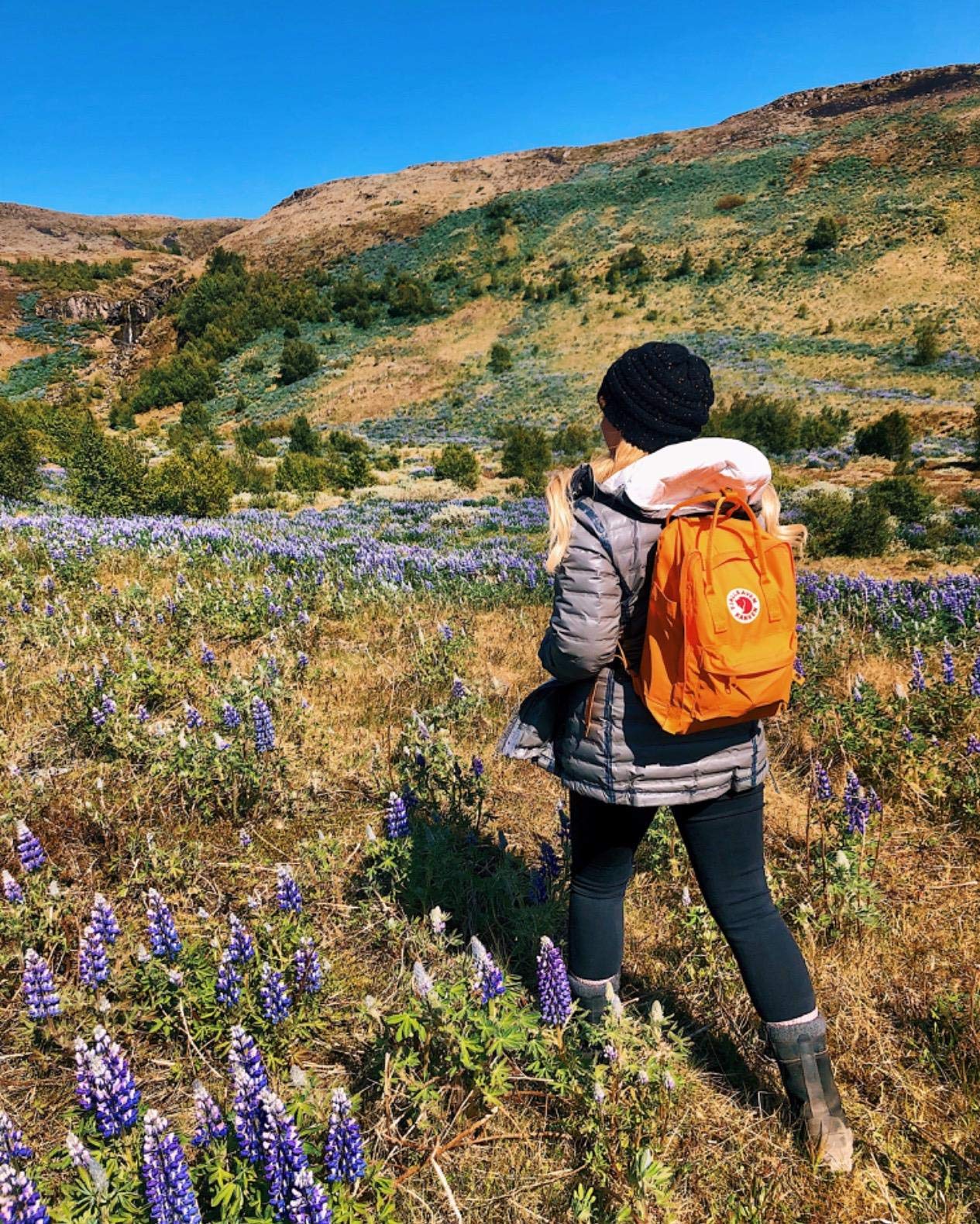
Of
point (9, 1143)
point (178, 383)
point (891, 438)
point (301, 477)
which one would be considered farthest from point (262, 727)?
point (178, 383)

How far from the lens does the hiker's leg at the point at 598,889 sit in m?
1.88

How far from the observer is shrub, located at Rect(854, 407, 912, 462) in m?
16.9

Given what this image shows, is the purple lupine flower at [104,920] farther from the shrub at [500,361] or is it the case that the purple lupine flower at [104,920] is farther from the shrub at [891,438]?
the shrub at [500,361]

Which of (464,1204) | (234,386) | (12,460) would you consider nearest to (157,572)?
(464,1204)

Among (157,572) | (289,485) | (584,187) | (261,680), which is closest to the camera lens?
(261,680)

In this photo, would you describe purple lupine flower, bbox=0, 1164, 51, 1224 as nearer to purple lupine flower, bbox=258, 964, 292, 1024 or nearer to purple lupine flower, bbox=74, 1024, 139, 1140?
purple lupine flower, bbox=74, 1024, 139, 1140

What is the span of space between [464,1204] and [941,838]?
8.43 ft

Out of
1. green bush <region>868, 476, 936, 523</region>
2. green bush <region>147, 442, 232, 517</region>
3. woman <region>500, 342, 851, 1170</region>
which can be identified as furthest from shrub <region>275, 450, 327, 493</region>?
woman <region>500, 342, 851, 1170</region>

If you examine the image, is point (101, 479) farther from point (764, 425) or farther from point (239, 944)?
point (764, 425)

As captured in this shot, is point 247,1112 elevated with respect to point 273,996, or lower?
elevated

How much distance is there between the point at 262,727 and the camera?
3.32 meters

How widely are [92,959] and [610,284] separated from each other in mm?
45874

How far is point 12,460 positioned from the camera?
11180 mm

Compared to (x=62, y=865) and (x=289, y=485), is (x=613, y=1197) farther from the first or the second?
Answer: (x=289, y=485)
